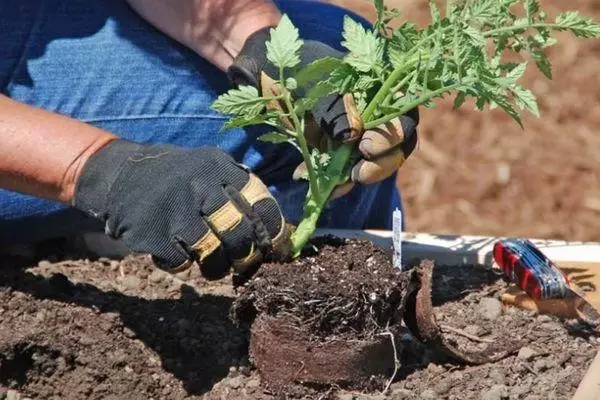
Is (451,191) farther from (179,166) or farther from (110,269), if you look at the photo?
(179,166)

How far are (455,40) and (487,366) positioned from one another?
1.87 feet

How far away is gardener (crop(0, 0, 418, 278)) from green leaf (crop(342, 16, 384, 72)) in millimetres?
113

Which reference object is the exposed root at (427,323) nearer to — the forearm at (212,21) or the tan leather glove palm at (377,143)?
the tan leather glove palm at (377,143)

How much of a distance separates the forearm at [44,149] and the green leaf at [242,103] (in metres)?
0.26

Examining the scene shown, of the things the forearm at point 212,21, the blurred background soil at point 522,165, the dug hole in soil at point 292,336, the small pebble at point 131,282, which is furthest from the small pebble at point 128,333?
the blurred background soil at point 522,165

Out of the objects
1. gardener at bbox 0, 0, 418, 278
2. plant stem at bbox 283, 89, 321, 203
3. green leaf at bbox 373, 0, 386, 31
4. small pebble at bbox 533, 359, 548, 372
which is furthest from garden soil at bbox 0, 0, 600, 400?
green leaf at bbox 373, 0, 386, 31

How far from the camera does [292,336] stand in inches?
77.4

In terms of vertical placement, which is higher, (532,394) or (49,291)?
(532,394)

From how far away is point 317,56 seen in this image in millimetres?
2232

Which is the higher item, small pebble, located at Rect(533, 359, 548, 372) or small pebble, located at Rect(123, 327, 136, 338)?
small pebble, located at Rect(533, 359, 548, 372)

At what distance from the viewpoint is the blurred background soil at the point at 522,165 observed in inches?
155

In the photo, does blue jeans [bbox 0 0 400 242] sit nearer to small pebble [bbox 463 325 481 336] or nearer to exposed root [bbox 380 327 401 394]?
small pebble [bbox 463 325 481 336]

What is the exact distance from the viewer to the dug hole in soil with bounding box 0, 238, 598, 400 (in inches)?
77.4

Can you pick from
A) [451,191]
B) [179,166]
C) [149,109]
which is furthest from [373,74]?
[451,191]
